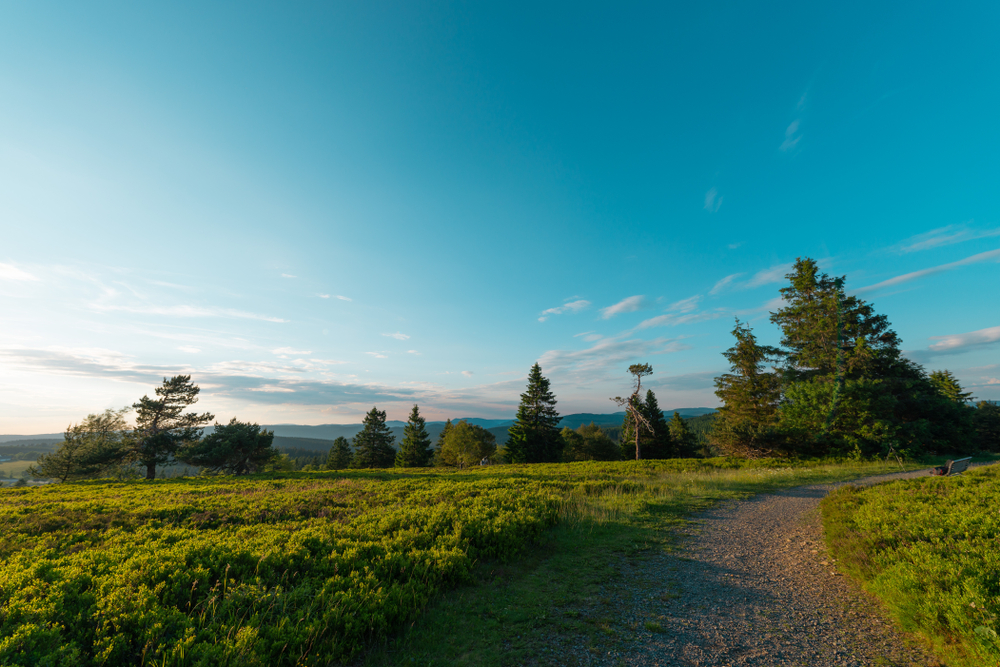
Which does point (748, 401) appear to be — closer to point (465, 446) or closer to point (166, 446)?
point (465, 446)

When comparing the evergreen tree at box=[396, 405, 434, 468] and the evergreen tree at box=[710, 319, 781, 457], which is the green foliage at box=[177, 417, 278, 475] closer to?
the evergreen tree at box=[396, 405, 434, 468]

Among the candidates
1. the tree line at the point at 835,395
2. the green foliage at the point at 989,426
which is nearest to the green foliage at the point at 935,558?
the tree line at the point at 835,395

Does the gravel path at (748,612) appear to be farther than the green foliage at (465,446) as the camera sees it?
No

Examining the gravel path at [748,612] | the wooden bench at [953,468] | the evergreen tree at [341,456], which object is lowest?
the evergreen tree at [341,456]

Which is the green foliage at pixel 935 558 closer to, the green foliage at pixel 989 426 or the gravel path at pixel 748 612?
the gravel path at pixel 748 612

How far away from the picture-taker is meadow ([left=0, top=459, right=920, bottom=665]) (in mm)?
3994

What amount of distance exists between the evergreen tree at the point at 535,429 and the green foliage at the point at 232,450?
2884 cm

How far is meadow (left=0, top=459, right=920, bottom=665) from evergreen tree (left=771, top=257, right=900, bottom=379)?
2521cm

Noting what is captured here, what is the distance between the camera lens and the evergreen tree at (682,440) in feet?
170

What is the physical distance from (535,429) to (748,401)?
25018 millimetres

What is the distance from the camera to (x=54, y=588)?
465 cm

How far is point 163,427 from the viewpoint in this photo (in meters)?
34.3

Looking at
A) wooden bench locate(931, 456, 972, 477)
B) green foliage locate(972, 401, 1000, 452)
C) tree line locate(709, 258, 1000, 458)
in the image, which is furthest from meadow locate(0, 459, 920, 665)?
green foliage locate(972, 401, 1000, 452)

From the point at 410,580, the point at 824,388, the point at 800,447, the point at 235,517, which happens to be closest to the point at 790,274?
the point at 824,388
